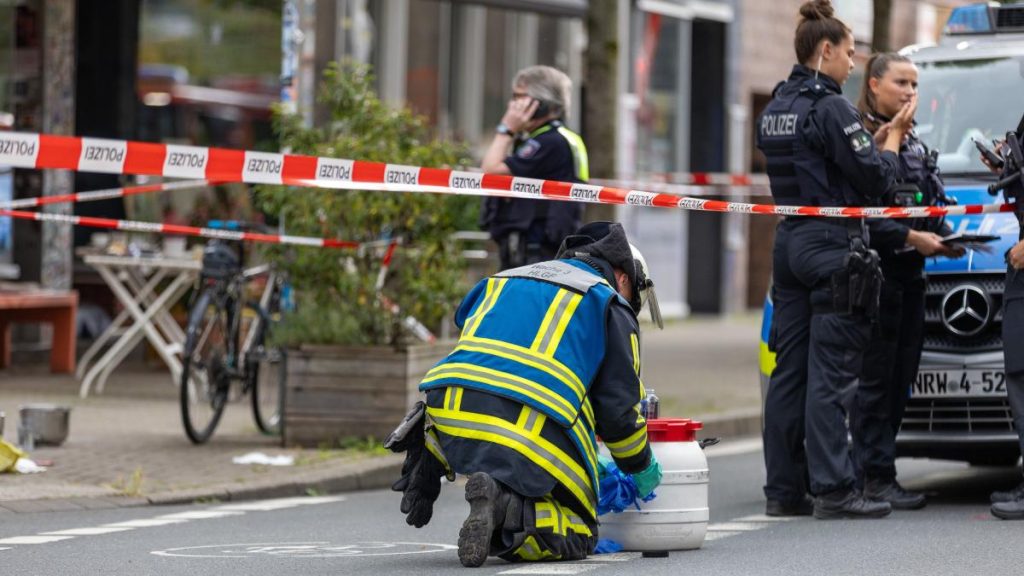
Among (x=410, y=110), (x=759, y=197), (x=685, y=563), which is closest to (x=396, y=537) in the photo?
(x=685, y=563)

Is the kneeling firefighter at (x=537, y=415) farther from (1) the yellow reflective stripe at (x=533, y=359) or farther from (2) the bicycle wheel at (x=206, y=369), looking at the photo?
(2) the bicycle wheel at (x=206, y=369)

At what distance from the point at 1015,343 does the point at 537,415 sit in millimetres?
2646

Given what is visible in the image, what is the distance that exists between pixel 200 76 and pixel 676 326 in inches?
278

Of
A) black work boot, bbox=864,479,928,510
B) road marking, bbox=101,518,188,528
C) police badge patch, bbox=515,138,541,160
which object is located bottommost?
road marking, bbox=101,518,188,528

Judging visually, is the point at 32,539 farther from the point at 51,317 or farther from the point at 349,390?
the point at 51,317

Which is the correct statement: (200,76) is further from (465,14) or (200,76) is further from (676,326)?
(676,326)

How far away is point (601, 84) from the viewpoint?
1434cm

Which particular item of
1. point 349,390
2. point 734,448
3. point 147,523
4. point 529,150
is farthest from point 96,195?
point 734,448

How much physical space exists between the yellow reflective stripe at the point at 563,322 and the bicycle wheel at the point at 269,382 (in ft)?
14.5

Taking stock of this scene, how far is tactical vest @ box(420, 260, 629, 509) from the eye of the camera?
6.98 metres

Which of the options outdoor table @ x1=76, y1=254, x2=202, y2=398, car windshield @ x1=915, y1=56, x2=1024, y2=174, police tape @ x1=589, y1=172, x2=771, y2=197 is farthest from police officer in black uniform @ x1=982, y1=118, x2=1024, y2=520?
police tape @ x1=589, y1=172, x2=771, y2=197

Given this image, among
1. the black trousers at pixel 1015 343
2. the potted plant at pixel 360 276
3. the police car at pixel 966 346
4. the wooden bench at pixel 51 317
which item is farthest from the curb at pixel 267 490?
the wooden bench at pixel 51 317

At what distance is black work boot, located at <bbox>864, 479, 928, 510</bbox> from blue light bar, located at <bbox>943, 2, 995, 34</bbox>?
2840 millimetres

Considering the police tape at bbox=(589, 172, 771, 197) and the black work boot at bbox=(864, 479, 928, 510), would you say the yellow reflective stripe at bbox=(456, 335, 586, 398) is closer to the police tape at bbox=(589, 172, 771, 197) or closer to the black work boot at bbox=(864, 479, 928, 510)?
the black work boot at bbox=(864, 479, 928, 510)
